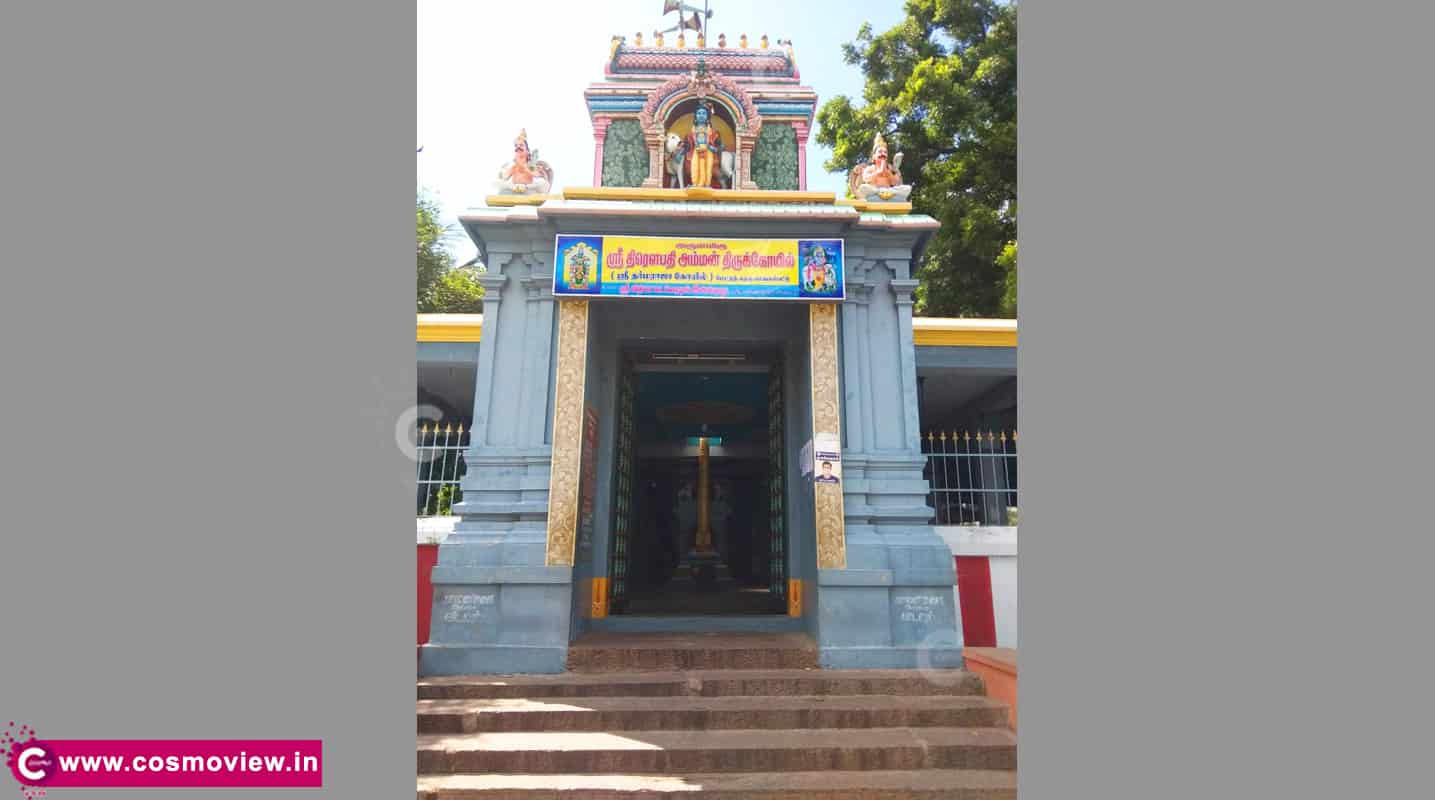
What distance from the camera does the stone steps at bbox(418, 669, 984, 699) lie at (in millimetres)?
5555

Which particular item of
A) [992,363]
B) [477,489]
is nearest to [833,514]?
[477,489]

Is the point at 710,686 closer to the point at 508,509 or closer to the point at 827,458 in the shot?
the point at 827,458

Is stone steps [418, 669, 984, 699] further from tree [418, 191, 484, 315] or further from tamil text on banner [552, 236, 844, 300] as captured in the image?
tree [418, 191, 484, 315]

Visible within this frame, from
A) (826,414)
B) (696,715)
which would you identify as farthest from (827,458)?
(696,715)

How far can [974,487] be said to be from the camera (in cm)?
956

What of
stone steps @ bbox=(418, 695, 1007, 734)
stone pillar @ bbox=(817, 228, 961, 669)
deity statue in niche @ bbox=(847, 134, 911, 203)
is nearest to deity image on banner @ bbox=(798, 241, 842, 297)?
stone pillar @ bbox=(817, 228, 961, 669)

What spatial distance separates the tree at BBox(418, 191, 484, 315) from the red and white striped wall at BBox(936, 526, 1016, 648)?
14062mm

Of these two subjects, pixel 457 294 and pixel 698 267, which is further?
pixel 457 294

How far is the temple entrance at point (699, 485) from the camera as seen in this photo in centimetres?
826

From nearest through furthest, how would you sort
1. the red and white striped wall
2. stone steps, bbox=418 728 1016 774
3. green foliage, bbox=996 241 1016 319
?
1. stone steps, bbox=418 728 1016 774
2. the red and white striped wall
3. green foliage, bbox=996 241 1016 319

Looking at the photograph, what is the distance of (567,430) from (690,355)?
2.81 meters

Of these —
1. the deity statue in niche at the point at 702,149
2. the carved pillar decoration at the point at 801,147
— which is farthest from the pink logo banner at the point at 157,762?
the carved pillar decoration at the point at 801,147

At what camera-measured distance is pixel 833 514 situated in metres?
6.36

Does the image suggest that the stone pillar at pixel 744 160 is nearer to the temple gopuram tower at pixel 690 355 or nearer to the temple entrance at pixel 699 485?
the temple gopuram tower at pixel 690 355
